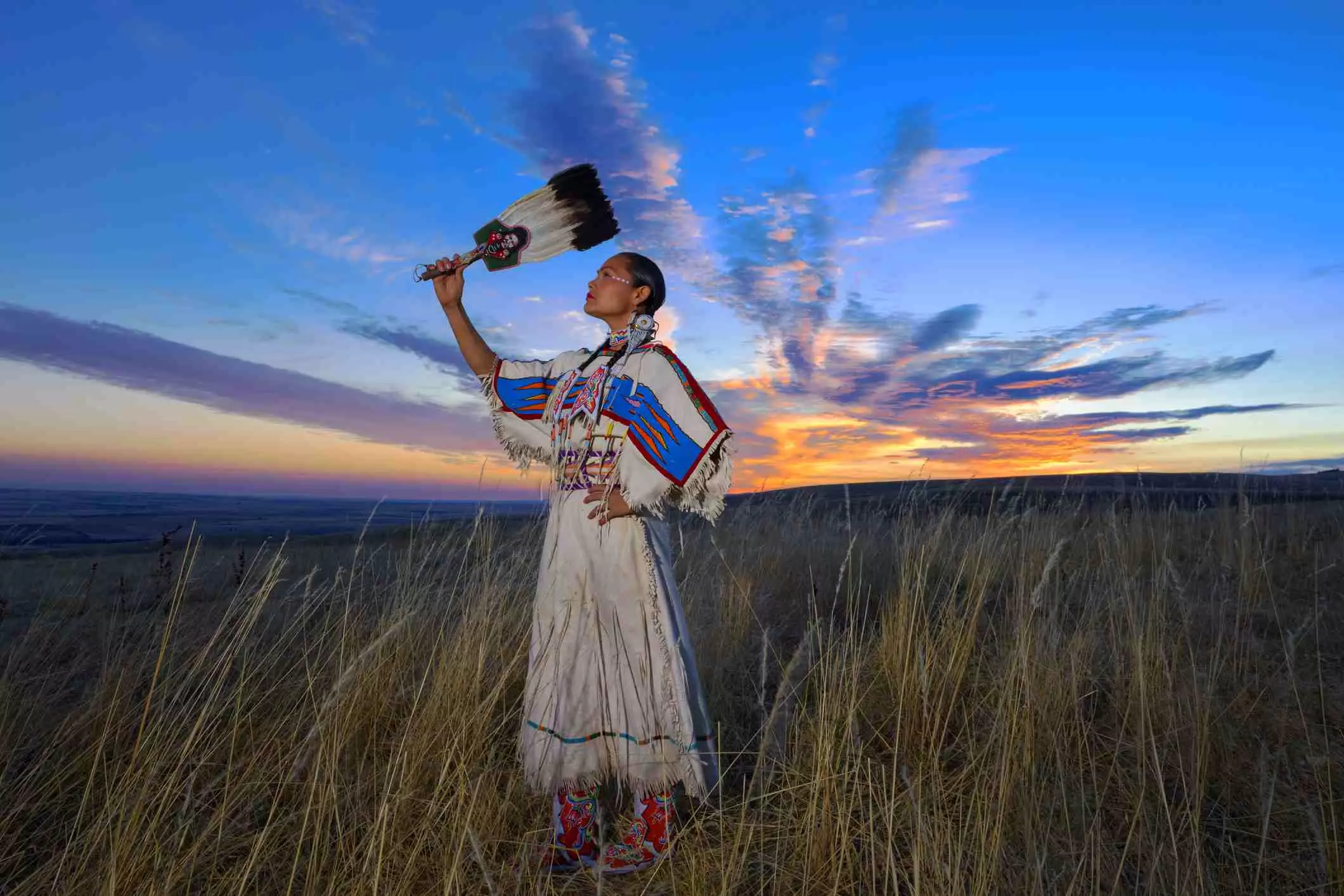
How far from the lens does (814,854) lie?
2.14 meters

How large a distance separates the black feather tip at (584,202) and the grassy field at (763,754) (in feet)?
5.15

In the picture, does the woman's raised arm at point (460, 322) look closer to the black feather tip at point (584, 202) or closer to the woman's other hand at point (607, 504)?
the black feather tip at point (584, 202)

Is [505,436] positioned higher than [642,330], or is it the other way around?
[642,330]

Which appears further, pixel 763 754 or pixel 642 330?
pixel 642 330

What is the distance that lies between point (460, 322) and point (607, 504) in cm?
104

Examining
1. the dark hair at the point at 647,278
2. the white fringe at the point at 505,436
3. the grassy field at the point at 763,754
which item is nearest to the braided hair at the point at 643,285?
the dark hair at the point at 647,278

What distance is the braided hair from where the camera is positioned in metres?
2.73

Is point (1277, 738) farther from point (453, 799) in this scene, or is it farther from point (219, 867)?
point (219, 867)

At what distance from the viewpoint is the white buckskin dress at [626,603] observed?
96.7 inches

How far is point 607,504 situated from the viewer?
2473 millimetres

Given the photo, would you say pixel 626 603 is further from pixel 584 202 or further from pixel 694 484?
pixel 584 202

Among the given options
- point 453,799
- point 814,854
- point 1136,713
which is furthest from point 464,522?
point 1136,713

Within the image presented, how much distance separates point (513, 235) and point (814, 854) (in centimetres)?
239

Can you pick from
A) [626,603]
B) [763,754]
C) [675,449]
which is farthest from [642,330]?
[763,754]
